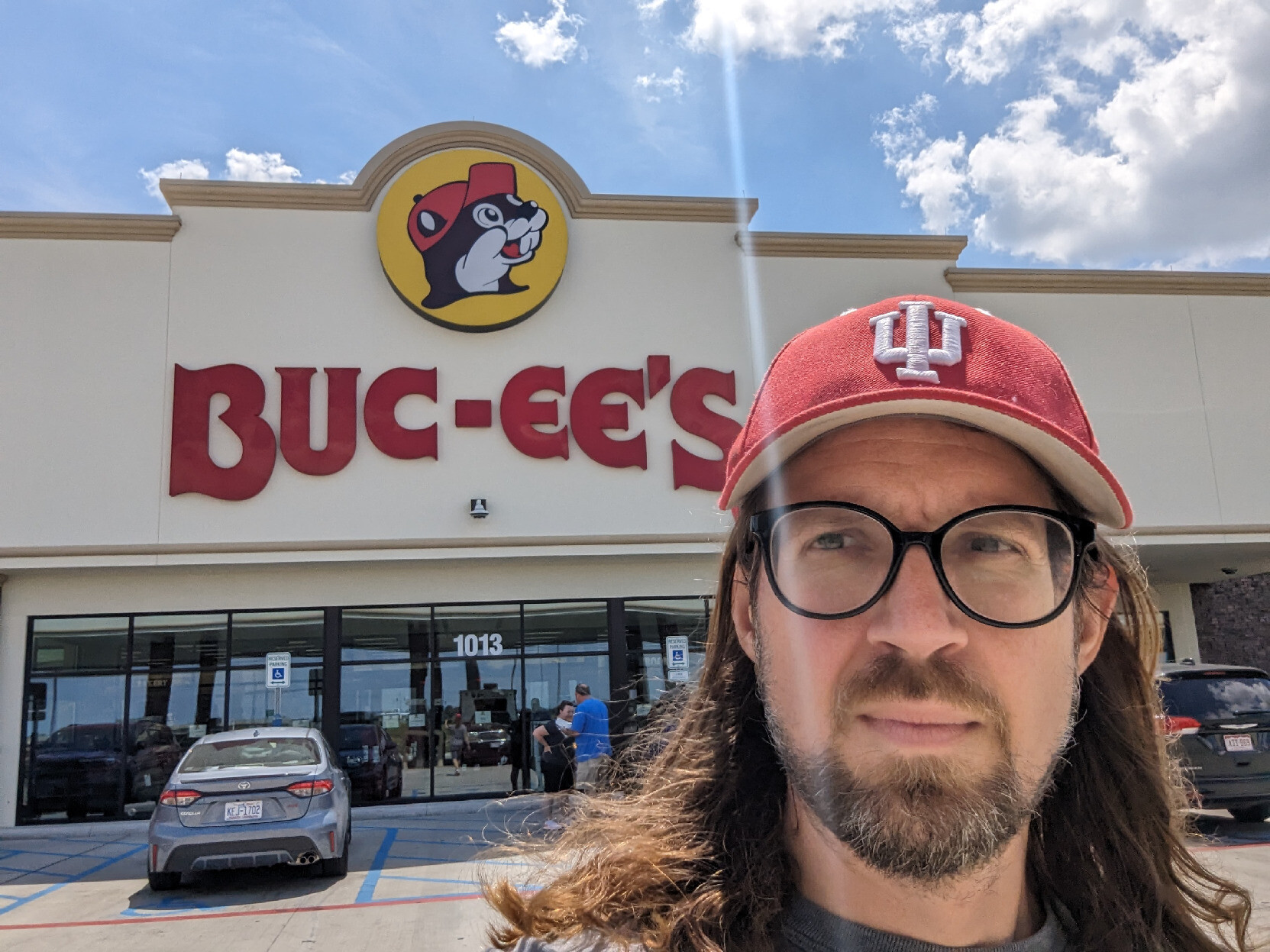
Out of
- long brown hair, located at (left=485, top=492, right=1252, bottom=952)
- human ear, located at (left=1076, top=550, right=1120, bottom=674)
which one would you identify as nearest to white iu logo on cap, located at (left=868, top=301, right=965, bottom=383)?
long brown hair, located at (left=485, top=492, right=1252, bottom=952)

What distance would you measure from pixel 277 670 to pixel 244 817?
5593 millimetres

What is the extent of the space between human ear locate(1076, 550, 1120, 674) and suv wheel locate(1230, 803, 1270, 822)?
9749mm

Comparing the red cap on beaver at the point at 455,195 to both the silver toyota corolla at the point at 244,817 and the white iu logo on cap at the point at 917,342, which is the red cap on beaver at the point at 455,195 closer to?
the silver toyota corolla at the point at 244,817

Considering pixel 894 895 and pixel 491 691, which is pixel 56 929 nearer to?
pixel 491 691

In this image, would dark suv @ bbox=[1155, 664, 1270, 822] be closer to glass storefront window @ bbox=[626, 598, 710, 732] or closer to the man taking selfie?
glass storefront window @ bbox=[626, 598, 710, 732]

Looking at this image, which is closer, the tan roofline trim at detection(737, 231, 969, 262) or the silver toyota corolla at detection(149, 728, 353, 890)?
the silver toyota corolla at detection(149, 728, 353, 890)

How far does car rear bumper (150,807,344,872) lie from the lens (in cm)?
880

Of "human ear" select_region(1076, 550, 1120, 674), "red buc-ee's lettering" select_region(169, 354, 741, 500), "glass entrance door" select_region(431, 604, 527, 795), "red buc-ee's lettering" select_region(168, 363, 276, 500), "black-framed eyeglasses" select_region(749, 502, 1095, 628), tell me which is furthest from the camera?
"glass entrance door" select_region(431, 604, 527, 795)

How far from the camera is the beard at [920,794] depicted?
1.30 metres

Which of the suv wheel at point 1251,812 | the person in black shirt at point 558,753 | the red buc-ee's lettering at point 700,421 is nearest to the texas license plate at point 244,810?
the person in black shirt at point 558,753

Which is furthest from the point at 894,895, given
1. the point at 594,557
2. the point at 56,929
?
the point at 594,557

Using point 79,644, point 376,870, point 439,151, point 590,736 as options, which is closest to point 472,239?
point 439,151

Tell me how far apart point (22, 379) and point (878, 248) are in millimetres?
13244

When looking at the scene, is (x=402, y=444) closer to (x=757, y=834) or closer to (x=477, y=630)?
(x=477, y=630)
